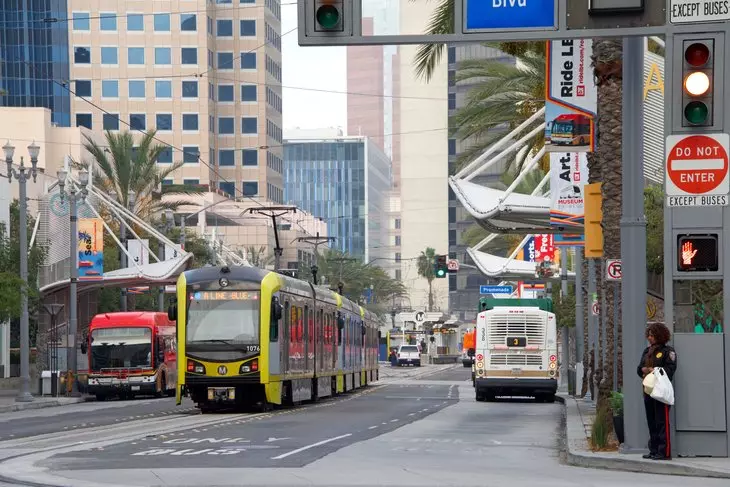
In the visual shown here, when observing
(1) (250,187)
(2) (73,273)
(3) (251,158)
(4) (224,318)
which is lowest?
(4) (224,318)

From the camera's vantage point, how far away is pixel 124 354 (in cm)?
5325

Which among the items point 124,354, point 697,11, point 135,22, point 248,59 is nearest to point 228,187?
point 248,59

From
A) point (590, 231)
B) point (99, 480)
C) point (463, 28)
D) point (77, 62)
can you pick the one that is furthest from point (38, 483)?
point (77, 62)

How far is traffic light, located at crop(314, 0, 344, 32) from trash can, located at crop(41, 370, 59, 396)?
38097 millimetres

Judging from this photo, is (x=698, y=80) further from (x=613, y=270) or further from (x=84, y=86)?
(x=84, y=86)

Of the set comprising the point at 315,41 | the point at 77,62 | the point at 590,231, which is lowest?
the point at 590,231

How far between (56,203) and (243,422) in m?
34.1

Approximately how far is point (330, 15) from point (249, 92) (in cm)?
13307

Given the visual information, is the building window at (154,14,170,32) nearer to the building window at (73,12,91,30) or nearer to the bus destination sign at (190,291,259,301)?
the building window at (73,12,91,30)

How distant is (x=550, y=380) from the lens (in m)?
45.8

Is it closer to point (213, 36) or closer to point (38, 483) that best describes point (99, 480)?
point (38, 483)

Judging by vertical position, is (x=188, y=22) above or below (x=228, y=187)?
above

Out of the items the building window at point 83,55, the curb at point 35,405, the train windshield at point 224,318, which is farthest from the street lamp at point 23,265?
the building window at point 83,55

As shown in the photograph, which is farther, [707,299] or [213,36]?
[213,36]
